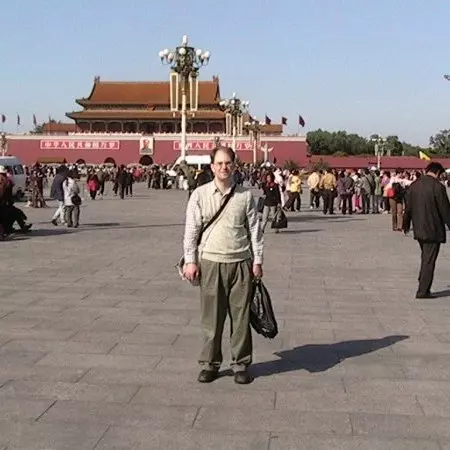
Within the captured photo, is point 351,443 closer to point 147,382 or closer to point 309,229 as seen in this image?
point 147,382

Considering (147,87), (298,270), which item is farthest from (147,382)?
(147,87)

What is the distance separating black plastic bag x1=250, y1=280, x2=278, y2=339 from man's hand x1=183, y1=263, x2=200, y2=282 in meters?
0.36

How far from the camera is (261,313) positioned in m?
4.89

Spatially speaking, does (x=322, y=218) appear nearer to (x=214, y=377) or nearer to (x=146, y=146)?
(x=214, y=377)

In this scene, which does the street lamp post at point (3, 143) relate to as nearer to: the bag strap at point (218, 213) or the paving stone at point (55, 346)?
the paving stone at point (55, 346)

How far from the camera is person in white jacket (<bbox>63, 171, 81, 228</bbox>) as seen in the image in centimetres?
1591

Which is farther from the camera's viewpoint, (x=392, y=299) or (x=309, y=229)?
(x=309, y=229)

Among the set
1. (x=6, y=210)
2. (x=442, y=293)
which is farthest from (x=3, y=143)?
(x=442, y=293)

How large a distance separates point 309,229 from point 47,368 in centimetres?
1253

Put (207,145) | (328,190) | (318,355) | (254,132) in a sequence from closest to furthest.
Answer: (318,355) < (328,190) < (254,132) < (207,145)

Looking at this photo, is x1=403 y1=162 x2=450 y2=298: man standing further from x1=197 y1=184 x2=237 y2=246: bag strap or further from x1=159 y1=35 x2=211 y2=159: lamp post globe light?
x1=159 y1=35 x2=211 y2=159: lamp post globe light

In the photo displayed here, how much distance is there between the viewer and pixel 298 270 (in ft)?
34.2

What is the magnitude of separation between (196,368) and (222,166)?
1.29 metres

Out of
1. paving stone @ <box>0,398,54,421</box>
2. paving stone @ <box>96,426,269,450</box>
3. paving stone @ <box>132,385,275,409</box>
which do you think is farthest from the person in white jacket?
paving stone @ <box>96,426,269,450</box>
